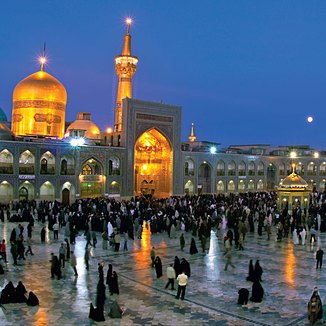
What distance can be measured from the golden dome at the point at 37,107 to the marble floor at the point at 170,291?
20027mm

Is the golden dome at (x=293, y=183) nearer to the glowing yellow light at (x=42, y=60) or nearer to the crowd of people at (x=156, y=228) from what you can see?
the crowd of people at (x=156, y=228)

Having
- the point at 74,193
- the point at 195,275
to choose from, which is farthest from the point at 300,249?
the point at 74,193

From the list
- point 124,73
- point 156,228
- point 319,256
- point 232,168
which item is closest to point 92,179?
point 124,73

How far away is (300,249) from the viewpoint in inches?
577

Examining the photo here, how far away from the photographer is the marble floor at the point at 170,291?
776 cm

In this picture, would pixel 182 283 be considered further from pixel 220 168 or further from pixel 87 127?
pixel 220 168

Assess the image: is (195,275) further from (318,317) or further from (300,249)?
(300,249)

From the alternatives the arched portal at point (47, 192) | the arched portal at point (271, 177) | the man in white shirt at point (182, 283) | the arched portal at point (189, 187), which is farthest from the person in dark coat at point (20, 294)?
the arched portal at point (271, 177)

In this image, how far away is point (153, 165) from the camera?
121 ft

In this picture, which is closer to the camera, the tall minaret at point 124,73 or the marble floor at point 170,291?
the marble floor at point 170,291

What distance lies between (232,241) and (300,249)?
2315mm

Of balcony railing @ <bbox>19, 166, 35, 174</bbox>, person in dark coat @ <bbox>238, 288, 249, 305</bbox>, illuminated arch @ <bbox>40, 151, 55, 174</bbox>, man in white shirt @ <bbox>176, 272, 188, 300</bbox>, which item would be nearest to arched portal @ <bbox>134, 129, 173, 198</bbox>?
illuminated arch @ <bbox>40, 151, 55, 174</bbox>

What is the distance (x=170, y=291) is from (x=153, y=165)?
27595mm

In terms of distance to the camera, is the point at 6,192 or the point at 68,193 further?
the point at 68,193
